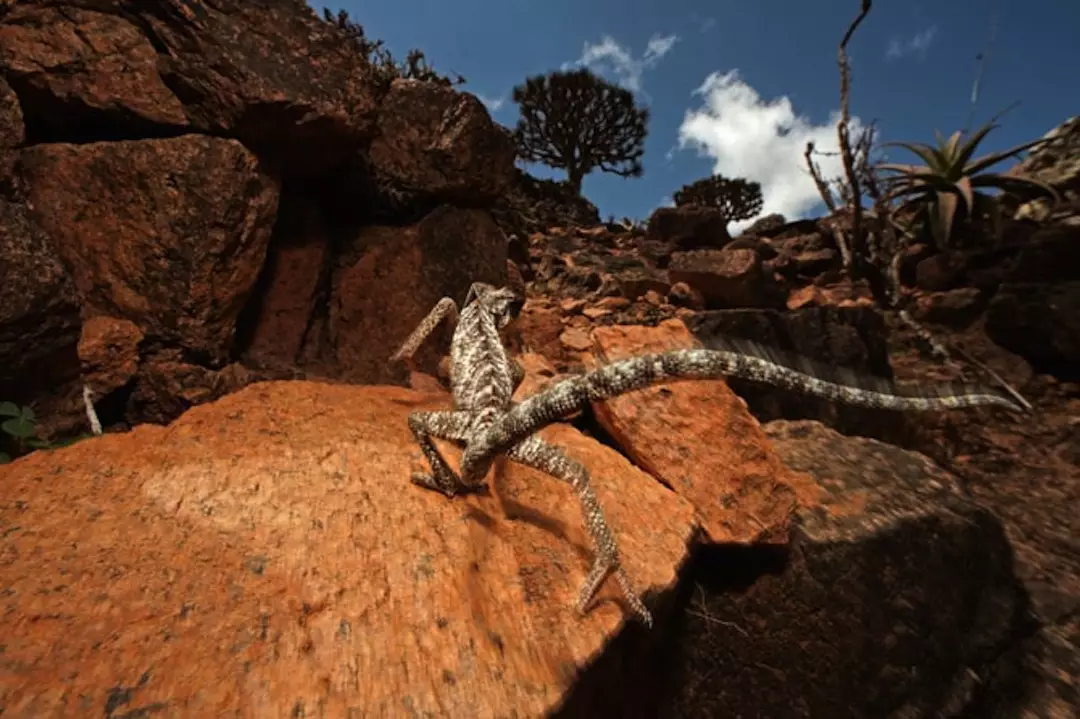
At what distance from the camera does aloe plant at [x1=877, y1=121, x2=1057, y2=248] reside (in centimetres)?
840

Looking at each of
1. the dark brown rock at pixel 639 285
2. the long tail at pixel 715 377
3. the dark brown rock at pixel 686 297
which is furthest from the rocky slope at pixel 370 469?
the dark brown rock at pixel 686 297

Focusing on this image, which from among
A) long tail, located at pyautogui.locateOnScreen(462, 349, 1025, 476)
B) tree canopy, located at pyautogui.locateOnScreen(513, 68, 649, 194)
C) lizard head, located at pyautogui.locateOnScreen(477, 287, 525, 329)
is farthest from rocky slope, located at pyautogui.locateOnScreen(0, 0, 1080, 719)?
tree canopy, located at pyautogui.locateOnScreen(513, 68, 649, 194)

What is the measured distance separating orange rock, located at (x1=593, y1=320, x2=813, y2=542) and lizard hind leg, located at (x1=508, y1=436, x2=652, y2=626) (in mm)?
959

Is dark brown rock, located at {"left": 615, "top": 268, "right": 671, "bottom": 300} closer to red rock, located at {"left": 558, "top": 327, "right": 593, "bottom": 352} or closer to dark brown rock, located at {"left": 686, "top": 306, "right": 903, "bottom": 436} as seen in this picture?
red rock, located at {"left": 558, "top": 327, "right": 593, "bottom": 352}

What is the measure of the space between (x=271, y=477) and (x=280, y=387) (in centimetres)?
116

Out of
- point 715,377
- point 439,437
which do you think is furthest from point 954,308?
point 439,437

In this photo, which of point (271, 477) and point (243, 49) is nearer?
point (271, 477)

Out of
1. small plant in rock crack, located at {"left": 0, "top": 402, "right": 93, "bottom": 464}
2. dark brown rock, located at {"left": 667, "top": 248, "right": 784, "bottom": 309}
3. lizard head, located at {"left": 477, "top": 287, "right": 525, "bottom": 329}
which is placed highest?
dark brown rock, located at {"left": 667, "top": 248, "right": 784, "bottom": 309}

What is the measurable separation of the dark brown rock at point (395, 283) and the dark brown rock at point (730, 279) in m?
3.23

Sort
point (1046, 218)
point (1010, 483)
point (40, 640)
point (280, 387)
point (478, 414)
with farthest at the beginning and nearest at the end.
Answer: point (1046, 218) < point (1010, 483) < point (280, 387) < point (478, 414) < point (40, 640)

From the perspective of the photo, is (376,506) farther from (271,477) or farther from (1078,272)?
(1078,272)

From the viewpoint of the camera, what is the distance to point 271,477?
2.74 m

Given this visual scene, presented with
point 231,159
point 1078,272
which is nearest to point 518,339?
point 231,159

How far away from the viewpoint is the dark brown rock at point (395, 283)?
5535 millimetres
